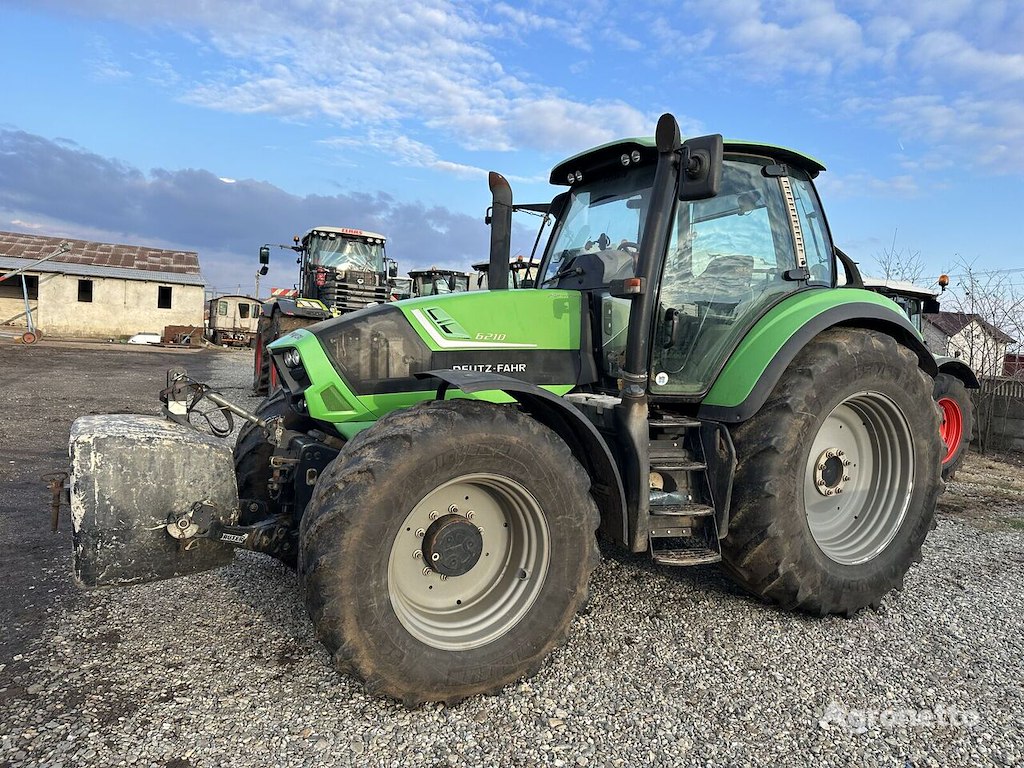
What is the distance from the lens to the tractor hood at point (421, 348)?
3240 millimetres

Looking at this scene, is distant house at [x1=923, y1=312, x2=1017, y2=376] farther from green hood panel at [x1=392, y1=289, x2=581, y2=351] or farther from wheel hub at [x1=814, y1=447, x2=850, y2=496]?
green hood panel at [x1=392, y1=289, x2=581, y2=351]

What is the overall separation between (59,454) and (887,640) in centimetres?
735

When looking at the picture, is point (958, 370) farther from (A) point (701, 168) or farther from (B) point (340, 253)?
(B) point (340, 253)

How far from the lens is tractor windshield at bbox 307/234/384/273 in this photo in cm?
1742

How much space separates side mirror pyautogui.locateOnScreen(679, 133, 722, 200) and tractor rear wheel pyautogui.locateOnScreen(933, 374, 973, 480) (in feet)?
19.7

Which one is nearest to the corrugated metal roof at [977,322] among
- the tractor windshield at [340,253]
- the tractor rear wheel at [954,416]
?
the tractor rear wheel at [954,416]

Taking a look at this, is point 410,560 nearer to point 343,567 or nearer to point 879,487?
point 343,567

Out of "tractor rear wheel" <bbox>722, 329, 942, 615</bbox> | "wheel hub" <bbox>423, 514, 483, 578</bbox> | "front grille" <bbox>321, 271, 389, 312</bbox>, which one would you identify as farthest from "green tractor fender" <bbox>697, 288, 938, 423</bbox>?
"front grille" <bbox>321, 271, 389, 312</bbox>

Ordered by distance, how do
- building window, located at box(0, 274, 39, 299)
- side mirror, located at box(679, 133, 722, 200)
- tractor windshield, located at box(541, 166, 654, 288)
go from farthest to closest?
1. building window, located at box(0, 274, 39, 299)
2. tractor windshield, located at box(541, 166, 654, 288)
3. side mirror, located at box(679, 133, 722, 200)

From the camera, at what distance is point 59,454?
22.6ft

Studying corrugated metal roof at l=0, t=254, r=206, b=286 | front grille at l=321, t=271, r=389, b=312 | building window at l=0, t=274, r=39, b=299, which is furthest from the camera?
building window at l=0, t=274, r=39, b=299

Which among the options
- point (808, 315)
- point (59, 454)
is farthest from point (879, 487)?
point (59, 454)

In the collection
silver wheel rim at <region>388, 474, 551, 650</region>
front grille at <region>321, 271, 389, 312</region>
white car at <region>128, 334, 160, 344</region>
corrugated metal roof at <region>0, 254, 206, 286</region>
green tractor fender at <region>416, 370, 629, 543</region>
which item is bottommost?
white car at <region>128, 334, 160, 344</region>

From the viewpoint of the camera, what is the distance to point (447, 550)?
2.78 metres
